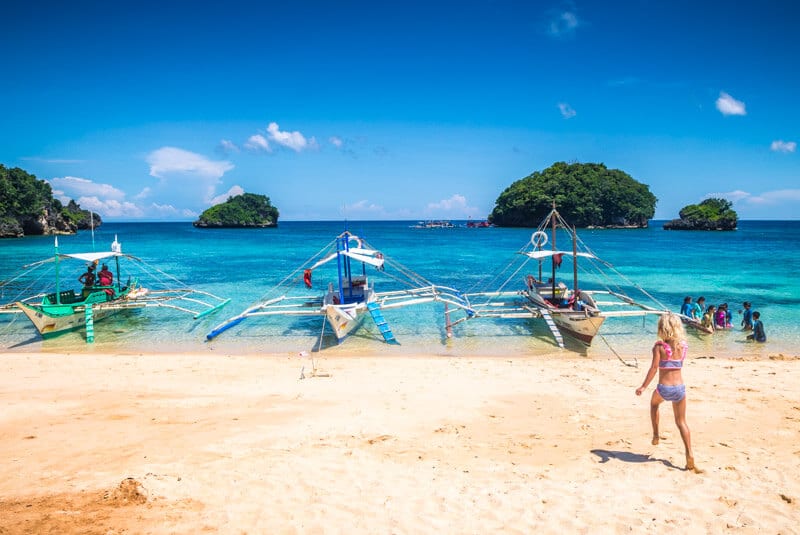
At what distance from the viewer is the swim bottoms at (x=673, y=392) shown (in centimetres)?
575

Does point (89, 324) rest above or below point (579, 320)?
below

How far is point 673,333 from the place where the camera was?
225 inches

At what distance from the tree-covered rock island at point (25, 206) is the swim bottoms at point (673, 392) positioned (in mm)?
79195

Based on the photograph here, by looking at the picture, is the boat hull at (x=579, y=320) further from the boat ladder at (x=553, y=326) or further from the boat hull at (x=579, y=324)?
the boat ladder at (x=553, y=326)

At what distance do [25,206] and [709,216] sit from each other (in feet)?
463

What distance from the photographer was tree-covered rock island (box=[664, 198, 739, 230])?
112m

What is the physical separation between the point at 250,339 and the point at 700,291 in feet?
83.2

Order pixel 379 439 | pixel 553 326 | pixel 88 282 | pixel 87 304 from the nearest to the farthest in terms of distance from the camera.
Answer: pixel 379 439 < pixel 553 326 < pixel 87 304 < pixel 88 282

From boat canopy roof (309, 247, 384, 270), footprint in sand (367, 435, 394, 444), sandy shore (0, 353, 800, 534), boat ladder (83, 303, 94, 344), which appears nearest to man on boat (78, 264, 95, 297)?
boat ladder (83, 303, 94, 344)

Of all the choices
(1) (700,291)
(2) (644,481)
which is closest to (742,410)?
(2) (644,481)

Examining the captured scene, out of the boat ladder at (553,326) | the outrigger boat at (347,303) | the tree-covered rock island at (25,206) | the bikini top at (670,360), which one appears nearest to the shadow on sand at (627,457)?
the bikini top at (670,360)

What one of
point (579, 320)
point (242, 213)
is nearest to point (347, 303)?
point (579, 320)

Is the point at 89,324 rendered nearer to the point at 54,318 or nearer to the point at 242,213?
the point at 54,318

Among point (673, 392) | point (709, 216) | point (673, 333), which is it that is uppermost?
point (709, 216)
